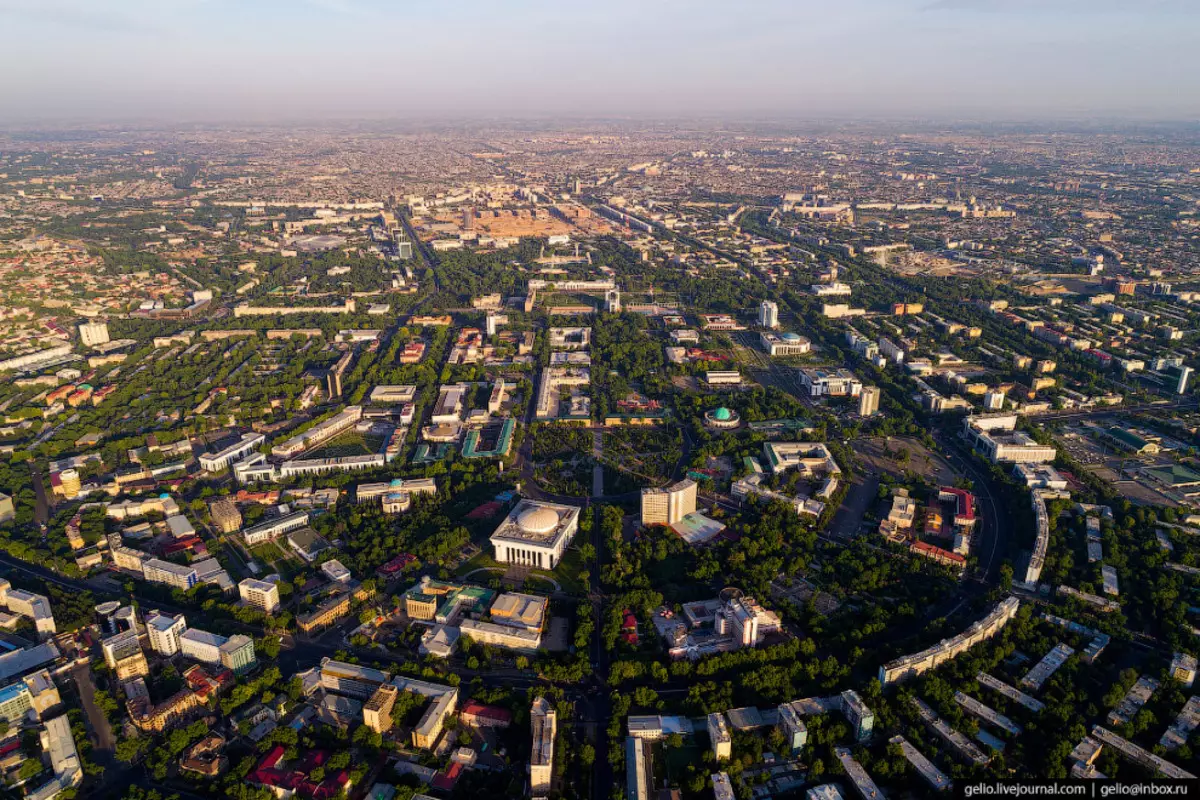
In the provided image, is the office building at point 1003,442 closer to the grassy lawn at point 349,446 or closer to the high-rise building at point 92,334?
the grassy lawn at point 349,446

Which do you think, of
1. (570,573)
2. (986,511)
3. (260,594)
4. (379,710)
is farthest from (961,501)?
(260,594)

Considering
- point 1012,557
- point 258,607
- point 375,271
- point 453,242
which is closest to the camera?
point 258,607

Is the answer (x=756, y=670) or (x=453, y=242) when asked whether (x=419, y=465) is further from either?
(x=453, y=242)

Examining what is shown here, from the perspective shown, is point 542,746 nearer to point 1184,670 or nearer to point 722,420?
point 1184,670

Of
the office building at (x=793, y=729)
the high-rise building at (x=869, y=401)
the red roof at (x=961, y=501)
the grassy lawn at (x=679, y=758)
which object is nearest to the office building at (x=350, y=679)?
the grassy lawn at (x=679, y=758)

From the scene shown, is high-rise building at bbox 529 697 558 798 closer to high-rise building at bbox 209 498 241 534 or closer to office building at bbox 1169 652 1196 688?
high-rise building at bbox 209 498 241 534

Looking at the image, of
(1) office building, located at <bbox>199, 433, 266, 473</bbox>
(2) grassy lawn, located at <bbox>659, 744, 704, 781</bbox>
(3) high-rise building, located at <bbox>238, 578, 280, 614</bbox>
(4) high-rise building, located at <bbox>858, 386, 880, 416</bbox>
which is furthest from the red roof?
(1) office building, located at <bbox>199, 433, 266, 473</bbox>

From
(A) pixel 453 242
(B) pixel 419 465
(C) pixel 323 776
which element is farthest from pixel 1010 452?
(A) pixel 453 242
